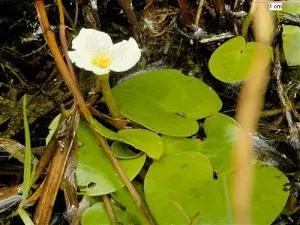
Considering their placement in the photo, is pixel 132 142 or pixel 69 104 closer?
pixel 132 142

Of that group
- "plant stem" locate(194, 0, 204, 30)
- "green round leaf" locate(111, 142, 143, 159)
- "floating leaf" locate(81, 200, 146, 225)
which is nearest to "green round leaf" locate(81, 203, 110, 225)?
"floating leaf" locate(81, 200, 146, 225)

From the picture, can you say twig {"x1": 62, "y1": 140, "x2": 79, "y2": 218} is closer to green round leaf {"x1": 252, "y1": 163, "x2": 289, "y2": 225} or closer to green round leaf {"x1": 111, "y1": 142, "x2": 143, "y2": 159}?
A: green round leaf {"x1": 111, "y1": 142, "x2": 143, "y2": 159}

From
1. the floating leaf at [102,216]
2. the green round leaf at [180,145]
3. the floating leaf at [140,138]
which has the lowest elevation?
the floating leaf at [102,216]

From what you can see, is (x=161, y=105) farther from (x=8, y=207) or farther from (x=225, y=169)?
(x=8, y=207)

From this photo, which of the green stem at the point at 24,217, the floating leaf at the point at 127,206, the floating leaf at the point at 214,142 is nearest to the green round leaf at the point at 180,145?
the floating leaf at the point at 214,142

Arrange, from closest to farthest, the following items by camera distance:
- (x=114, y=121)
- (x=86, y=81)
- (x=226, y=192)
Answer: (x=226, y=192)
(x=114, y=121)
(x=86, y=81)

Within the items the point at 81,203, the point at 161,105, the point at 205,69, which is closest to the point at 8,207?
the point at 81,203

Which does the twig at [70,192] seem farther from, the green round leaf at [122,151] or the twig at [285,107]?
the twig at [285,107]
